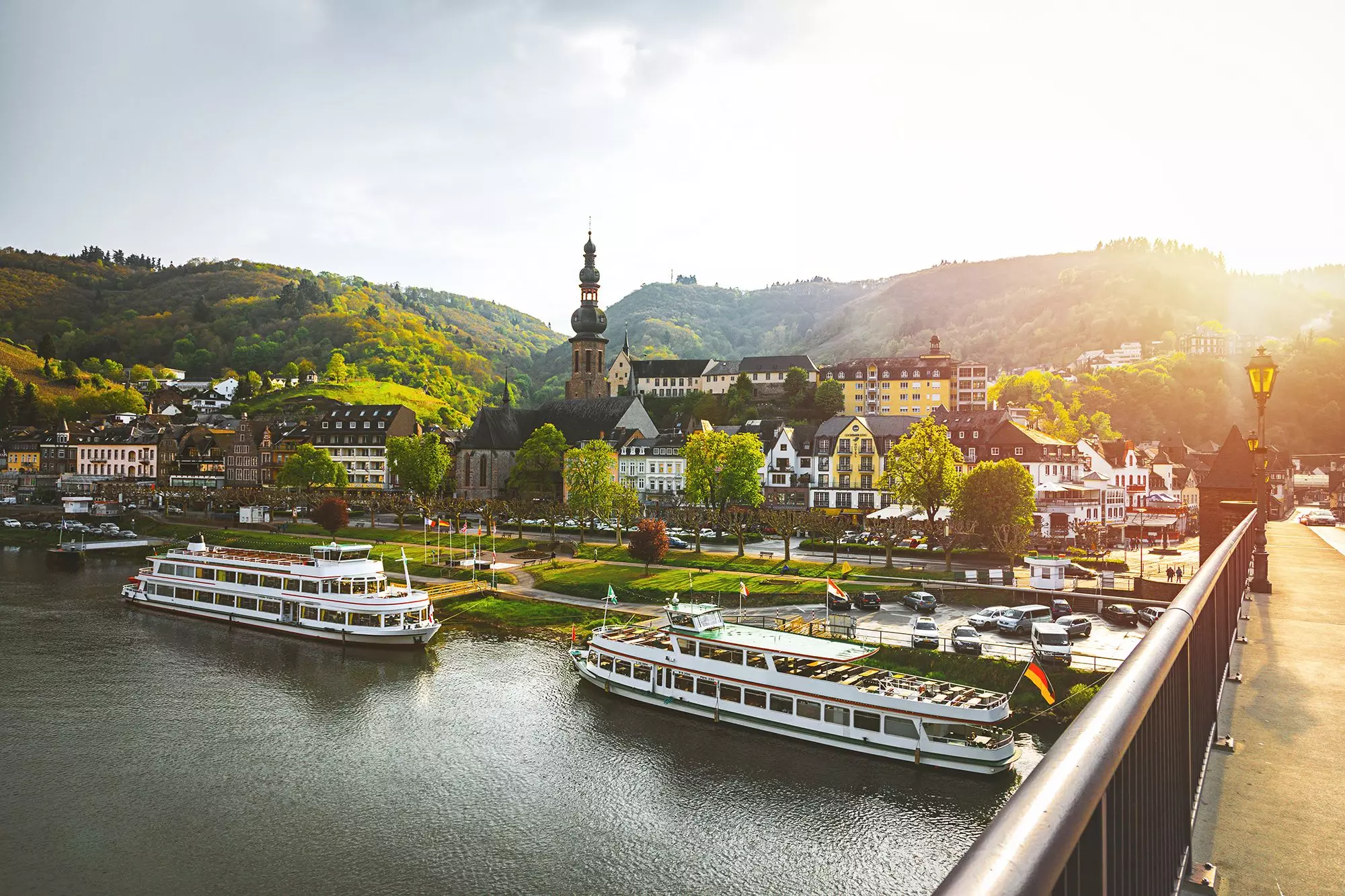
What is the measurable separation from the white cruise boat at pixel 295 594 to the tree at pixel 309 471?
43365 millimetres

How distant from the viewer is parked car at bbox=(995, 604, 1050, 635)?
40.4 meters

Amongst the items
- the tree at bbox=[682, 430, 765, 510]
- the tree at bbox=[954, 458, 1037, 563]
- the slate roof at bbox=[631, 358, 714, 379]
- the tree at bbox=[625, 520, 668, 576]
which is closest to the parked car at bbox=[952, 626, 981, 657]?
the tree at bbox=[954, 458, 1037, 563]

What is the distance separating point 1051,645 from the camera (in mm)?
35094

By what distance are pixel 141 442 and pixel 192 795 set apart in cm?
12509

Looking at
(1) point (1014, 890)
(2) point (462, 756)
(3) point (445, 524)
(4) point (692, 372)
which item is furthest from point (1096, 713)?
(4) point (692, 372)

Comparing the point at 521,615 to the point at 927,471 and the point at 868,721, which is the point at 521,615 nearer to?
the point at 868,721

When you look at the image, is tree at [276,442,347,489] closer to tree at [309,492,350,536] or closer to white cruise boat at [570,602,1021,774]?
tree at [309,492,350,536]

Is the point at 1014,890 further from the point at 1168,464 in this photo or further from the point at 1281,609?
the point at 1168,464

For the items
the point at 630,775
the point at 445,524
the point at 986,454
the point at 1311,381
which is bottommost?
the point at 630,775

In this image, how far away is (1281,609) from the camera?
40.3 feet

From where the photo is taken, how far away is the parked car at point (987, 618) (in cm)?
4200

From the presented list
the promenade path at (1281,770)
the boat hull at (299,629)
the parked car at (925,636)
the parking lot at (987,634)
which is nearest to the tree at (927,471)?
the parking lot at (987,634)

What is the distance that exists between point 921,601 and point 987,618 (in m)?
4.30

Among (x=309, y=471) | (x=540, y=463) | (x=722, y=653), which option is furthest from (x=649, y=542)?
(x=309, y=471)
